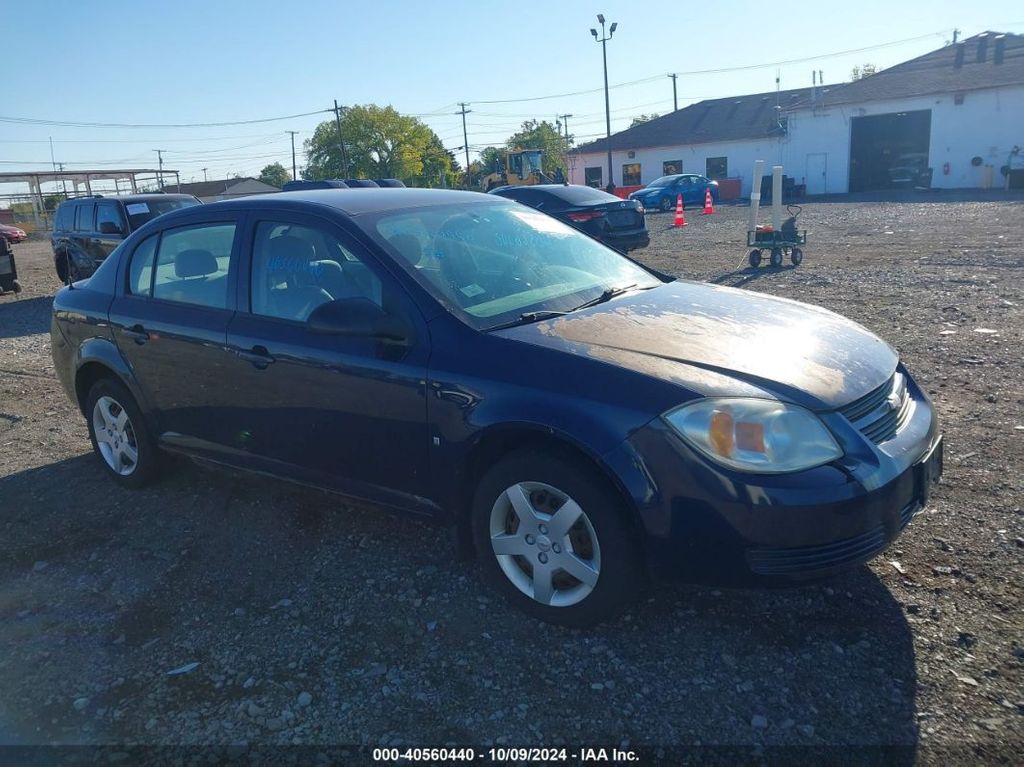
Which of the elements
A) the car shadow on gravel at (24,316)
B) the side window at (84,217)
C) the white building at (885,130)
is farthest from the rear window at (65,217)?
the white building at (885,130)

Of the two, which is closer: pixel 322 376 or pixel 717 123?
pixel 322 376

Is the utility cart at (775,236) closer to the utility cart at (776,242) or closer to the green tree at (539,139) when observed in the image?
the utility cart at (776,242)

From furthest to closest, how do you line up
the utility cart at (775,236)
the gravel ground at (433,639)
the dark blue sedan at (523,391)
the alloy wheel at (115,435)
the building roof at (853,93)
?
the building roof at (853,93)
the utility cart at (775,236)
the alloy wheel at (115,435)
the dark blue sedan at (523,391)
the gravel ground at (433,639)

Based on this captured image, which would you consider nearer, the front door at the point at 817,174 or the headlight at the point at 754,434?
the headlight at the point at 754,434

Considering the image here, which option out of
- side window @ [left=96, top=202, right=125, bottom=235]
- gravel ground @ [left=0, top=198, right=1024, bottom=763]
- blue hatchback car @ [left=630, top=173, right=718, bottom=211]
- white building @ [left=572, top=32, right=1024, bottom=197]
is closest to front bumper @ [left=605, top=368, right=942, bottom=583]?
gravel ground @ [left=0, top=198, right=1024, bottom=763]

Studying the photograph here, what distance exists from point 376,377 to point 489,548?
34.4 inches

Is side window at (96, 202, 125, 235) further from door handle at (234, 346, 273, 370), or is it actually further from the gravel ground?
door handle at (234, 346, 273, 370)

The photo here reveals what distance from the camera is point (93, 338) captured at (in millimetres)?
4859

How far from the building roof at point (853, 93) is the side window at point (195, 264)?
42409 millimetres

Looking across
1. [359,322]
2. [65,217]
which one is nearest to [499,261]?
[359,322]

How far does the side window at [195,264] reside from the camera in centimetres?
418

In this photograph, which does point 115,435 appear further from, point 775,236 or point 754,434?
point 775,236

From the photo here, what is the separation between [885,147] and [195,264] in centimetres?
4481

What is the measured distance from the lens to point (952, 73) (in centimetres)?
3994
